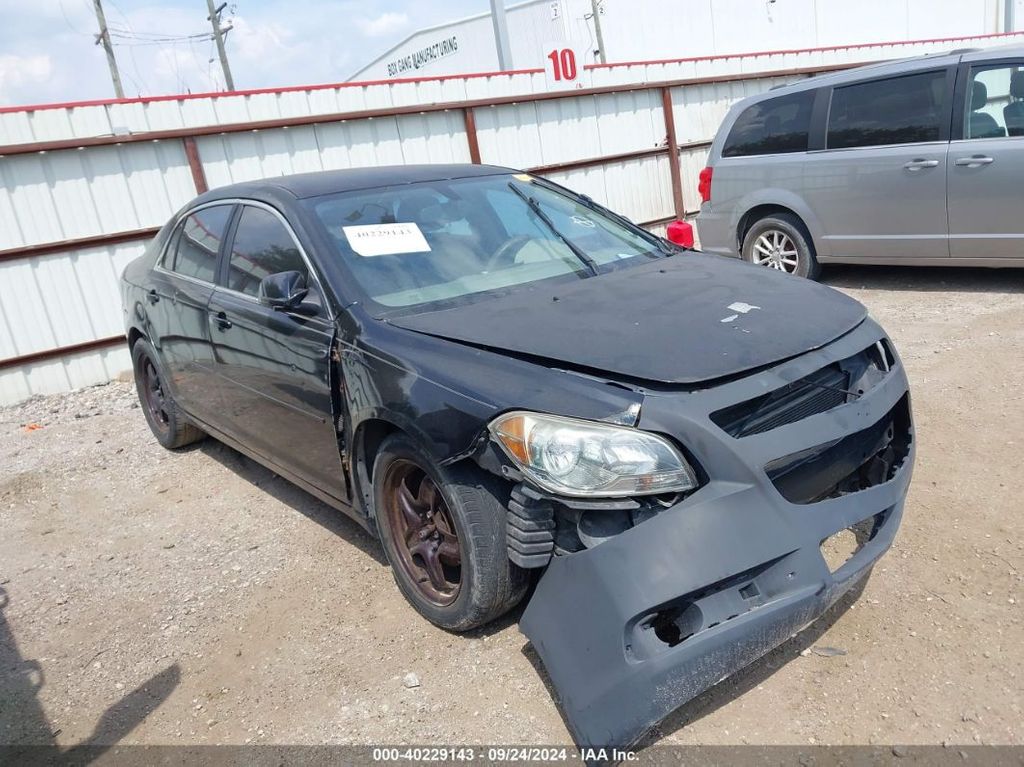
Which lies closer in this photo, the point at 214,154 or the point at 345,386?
the point at 345,386

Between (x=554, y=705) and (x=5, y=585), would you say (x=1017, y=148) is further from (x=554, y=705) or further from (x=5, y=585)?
(x=5, y=585)

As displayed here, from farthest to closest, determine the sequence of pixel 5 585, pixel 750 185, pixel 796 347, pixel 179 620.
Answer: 1. pixel 750 185
2. pixel 5 585
3. pixel 179 620
4. pixel 796 347

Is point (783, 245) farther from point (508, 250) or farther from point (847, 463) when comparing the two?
point (847, 463)

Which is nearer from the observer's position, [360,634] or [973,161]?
[360,634]

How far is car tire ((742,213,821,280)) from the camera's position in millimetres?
7430

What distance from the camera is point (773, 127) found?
7.53m

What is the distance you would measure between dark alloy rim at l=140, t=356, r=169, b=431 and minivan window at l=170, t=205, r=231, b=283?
1.02 metres

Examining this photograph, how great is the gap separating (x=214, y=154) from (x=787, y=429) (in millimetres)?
7165

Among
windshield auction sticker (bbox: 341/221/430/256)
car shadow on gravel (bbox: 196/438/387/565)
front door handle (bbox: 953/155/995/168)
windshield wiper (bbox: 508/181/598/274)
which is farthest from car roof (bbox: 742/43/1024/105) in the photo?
car shadow on gravel (bbox: 196/438/387/565)

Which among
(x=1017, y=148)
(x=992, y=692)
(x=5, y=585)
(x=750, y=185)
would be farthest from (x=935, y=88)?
(x=5, y=585)

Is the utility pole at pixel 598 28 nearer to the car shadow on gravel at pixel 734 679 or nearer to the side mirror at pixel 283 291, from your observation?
the side mirror at pixel 283 291

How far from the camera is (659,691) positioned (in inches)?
84.7

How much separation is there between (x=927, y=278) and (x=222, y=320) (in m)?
6.20

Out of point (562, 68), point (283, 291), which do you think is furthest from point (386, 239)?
point (562, 68)
